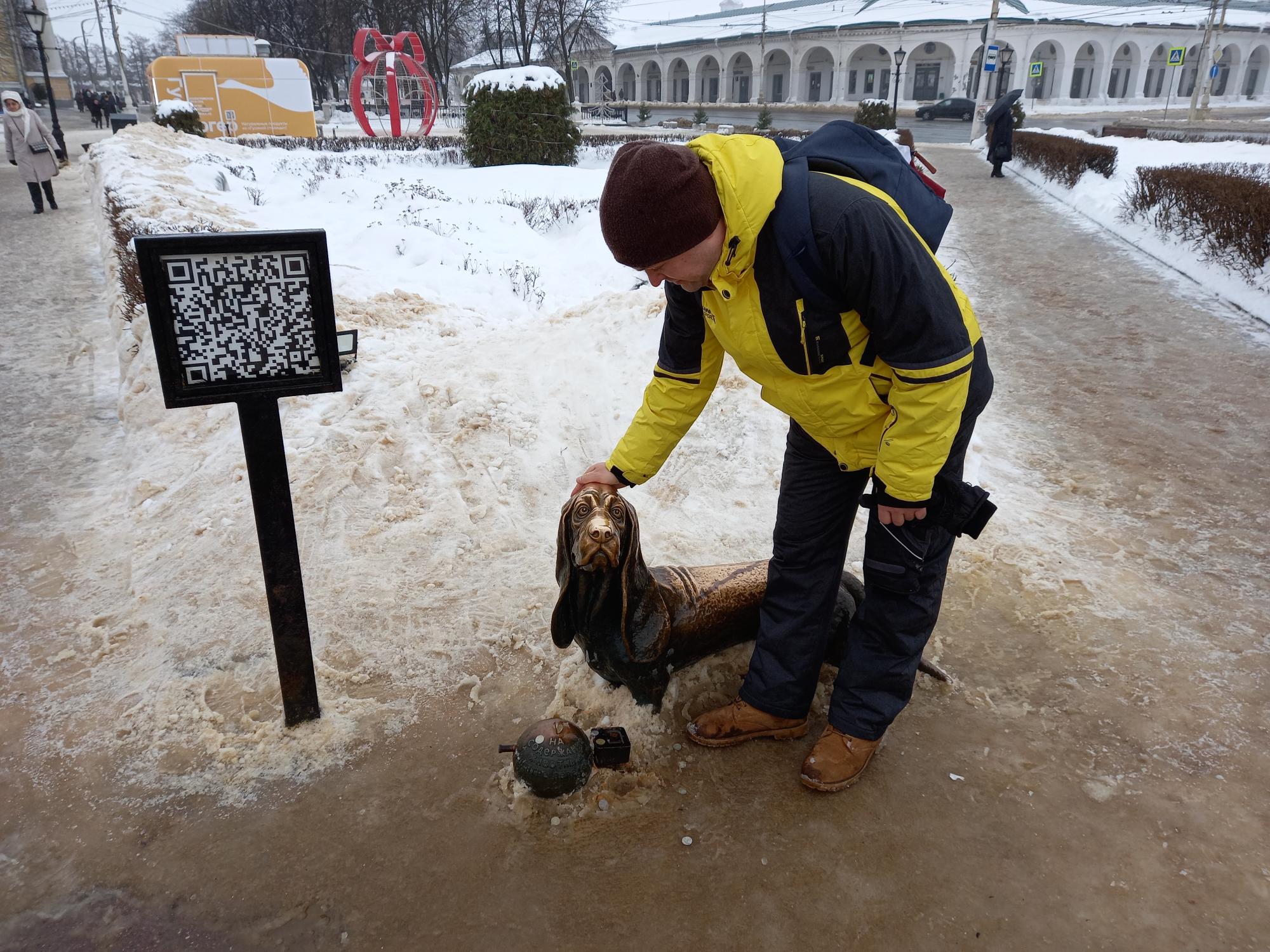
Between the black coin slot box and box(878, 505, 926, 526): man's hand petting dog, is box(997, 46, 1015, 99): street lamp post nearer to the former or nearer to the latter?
box(878, 505, 926, 526): man's hand petting dog

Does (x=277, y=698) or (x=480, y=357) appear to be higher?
(x=480, y=357)

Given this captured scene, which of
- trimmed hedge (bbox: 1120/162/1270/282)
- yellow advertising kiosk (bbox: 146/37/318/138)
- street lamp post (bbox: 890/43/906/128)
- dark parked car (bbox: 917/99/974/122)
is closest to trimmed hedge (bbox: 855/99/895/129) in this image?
street lamp post (bbox: 890/43/906/128)

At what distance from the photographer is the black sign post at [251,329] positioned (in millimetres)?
2189

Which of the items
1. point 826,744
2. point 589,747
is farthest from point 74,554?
point 826,744

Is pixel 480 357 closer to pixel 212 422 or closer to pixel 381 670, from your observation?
pixel 212 422

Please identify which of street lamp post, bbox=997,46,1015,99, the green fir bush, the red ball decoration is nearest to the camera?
the green fir bush

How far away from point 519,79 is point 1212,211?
11184 millimetres

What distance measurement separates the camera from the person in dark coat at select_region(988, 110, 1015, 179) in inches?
649

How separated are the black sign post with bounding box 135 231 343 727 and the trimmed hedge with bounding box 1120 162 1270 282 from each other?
8.77 metres

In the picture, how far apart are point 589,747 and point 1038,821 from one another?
1304 millimetres

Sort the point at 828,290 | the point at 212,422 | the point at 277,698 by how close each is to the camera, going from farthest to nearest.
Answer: the point at 212,422 < the point at 277,698 < the point at 828,290

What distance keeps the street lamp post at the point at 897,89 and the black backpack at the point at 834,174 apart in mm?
27767

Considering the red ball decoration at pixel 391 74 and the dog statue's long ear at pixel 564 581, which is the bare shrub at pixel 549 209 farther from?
the red ball decoration at pixel 391 74

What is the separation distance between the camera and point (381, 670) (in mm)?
3098
